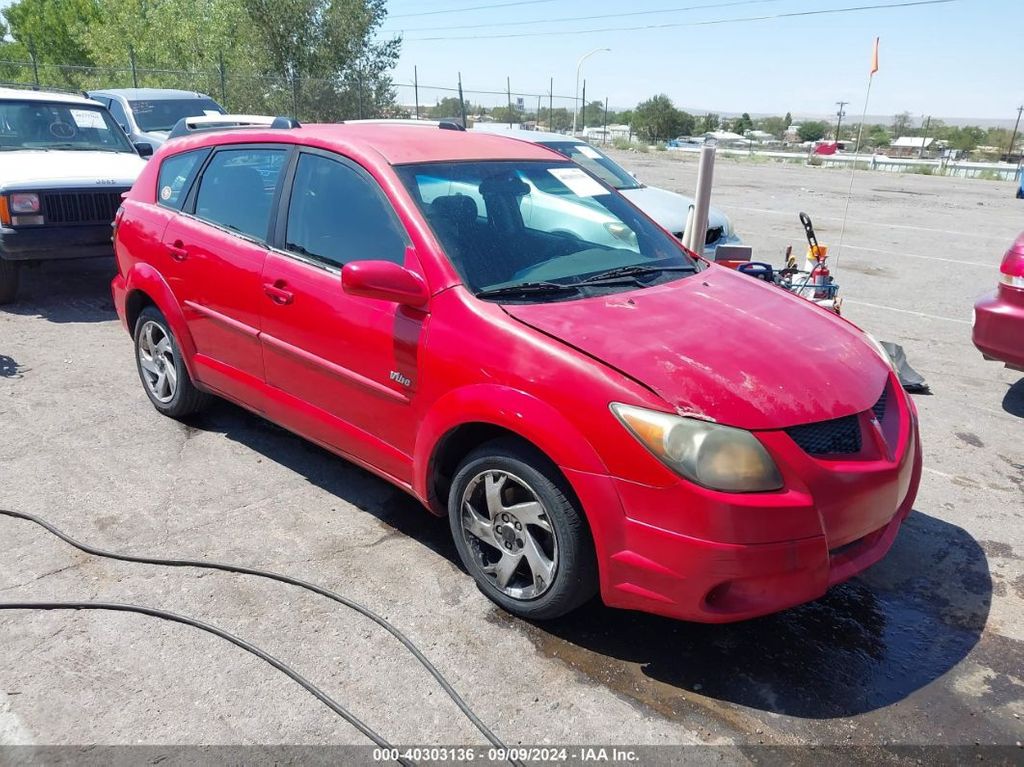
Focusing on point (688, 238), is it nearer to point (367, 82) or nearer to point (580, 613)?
point (580, 613)

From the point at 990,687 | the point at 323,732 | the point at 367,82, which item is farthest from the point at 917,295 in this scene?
the point at 367,82

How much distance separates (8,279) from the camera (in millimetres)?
7801

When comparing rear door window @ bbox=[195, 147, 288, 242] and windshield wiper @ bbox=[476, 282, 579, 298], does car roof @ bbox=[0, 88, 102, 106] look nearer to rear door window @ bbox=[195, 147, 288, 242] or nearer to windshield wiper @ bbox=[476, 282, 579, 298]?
rear door window @ bbox=[195, 147, 288, 242]

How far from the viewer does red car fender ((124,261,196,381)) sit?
15.1ft

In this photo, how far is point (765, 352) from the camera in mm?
3023

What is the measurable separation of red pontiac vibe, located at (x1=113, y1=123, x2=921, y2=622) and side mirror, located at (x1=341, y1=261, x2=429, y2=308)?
1 cm

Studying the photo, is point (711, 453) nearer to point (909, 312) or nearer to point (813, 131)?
point (909, 312)

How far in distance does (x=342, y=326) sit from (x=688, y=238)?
3816mm

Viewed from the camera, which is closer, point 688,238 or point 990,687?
point 990,687

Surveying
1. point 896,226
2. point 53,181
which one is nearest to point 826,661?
point 53,181

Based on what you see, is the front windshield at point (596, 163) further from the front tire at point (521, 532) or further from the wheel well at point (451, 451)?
the front tire at point (521, 532)

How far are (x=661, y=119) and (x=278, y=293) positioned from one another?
7480 cm

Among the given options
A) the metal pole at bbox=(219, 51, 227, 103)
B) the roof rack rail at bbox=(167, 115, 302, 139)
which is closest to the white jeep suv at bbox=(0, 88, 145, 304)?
the roof rack rail at bbox=(167, 115, 302, 139)

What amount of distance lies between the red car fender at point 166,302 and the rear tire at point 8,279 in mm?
3832
